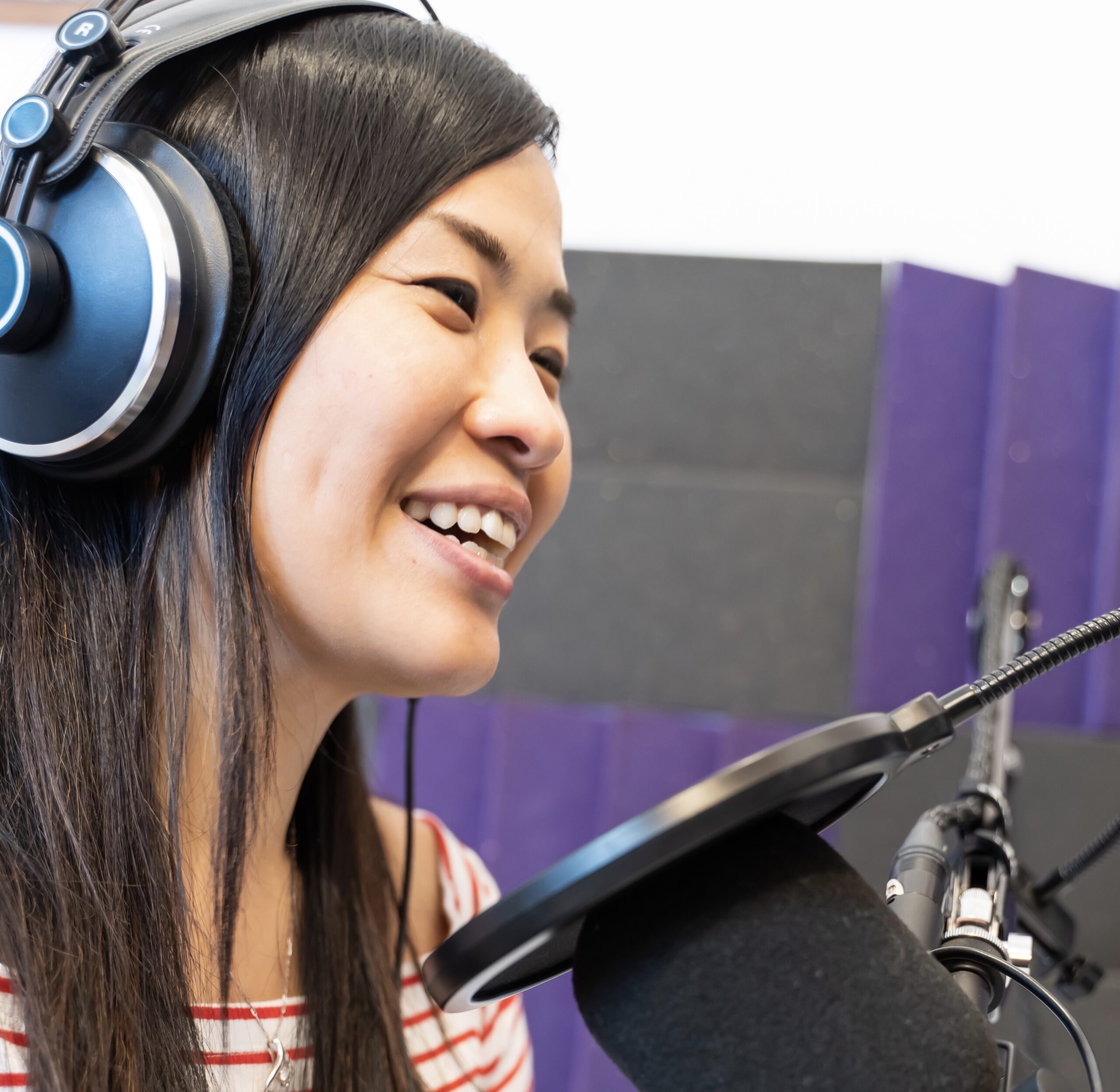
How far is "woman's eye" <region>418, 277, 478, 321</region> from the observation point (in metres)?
0.63

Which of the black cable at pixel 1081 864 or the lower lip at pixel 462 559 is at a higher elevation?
the lower lip at pixel 462 559

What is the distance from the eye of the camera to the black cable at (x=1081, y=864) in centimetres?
60

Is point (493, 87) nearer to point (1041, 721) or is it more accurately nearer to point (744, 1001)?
point (744, 1001)

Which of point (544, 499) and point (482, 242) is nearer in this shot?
point (482, 242)

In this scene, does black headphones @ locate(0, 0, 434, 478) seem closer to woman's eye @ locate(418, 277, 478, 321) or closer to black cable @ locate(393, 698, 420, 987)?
woman's eye @ locate(418, 277, 478, 321)

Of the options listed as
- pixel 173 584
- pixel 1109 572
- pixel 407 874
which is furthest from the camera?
pixel 1109 572

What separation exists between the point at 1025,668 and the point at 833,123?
1.25 m

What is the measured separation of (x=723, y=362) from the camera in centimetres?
140

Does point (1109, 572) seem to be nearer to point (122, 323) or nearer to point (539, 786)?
point (539, 786)

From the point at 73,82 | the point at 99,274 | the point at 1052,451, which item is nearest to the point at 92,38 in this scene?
the point at 73,82

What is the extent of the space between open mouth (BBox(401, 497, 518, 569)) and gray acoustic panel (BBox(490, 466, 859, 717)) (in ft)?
2.25

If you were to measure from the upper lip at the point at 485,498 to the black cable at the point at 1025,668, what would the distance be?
13.8 inches

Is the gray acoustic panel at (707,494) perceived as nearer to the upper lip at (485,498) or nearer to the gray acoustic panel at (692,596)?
the gray acoustic panel at (692,596)

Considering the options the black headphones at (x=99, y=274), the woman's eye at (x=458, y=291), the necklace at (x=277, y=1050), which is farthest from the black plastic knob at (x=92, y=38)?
the necklace at (x=277, y=1050)
